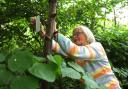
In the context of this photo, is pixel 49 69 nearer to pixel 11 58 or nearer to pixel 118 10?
pixel 11 58

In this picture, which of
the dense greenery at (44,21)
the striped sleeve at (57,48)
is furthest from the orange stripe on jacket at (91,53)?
the dense greenery at (44,21)

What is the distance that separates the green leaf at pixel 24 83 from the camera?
6.85ft

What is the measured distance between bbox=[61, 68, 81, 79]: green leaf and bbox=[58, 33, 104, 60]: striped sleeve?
744mm

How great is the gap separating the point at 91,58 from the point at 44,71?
52.0 inches

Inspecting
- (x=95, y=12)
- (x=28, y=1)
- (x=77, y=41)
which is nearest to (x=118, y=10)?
(x=95, y=12)

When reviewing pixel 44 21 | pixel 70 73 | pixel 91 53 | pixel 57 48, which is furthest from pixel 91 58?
pixel 70 73

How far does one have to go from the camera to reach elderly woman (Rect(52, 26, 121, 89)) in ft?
10.2

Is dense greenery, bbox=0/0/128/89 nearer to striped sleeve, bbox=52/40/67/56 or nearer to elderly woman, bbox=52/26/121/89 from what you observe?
elderly woman, bbox=52/26/121/89

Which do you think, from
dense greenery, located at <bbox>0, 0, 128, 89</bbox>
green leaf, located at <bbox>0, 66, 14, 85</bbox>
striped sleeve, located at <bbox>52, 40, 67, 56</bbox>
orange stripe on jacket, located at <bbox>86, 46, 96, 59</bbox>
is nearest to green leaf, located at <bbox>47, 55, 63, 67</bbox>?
green leaf, located at <bbox>0, 66, 14, 85</bbox>

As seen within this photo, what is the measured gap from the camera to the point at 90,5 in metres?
6.38

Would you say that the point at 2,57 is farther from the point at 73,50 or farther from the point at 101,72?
the point at 101,72

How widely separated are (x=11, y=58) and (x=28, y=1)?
3824 mm

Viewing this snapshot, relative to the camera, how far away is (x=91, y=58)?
3.41m

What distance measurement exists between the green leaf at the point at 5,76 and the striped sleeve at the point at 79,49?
101cm
